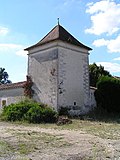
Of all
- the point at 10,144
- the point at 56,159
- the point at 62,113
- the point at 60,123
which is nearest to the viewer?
the point at 56,159

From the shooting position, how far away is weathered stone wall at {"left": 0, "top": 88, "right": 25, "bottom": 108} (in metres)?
21.2

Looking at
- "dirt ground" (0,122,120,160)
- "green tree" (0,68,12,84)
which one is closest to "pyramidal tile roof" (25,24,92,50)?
"dirt ground" (0,122,120,160)

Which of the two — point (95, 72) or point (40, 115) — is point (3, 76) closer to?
point (95, 72)

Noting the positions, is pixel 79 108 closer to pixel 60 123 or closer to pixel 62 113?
pixel 62 113

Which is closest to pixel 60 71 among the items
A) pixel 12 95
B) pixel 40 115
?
pixel 40 115

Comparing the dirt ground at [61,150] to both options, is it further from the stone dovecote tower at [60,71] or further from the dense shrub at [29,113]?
the stone dovecote tower at [60,71]

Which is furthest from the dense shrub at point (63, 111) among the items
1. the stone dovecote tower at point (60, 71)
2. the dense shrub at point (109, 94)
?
the dense shrub at point (109, 94)

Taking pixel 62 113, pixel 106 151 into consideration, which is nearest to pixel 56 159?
pixel 106 151

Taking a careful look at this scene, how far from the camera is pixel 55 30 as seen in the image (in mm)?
20500

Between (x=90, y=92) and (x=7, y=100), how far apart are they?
7.28 m

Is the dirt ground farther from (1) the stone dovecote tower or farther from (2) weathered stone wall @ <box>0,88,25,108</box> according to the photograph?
(2) weathered stone wall @ <box>0,88,25,108</box>

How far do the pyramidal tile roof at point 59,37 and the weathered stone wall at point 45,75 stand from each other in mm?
821

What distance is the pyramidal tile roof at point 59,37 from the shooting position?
19.2 meters

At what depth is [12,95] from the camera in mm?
22016
